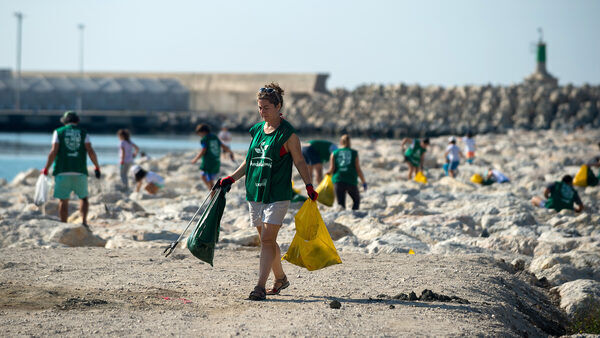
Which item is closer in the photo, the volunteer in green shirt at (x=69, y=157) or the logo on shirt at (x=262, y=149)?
the logo on shirt at (x=262, y=149)

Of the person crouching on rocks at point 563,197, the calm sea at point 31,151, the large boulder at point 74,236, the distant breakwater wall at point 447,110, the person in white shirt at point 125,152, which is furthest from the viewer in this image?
the distant breakwater wall at point 447,110

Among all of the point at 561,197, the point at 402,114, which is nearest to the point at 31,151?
the point at 561,197

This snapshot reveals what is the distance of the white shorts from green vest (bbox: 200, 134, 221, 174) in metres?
6.97

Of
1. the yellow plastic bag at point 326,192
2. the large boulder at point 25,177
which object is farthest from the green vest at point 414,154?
the large boulder at point 25,177

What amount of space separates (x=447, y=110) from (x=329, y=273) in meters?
66.6

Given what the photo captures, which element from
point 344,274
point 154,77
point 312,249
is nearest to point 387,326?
point 312,249

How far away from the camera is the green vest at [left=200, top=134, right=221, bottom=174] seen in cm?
1261

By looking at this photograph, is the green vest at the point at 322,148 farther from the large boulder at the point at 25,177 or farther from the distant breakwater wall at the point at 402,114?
the distant breakwater wall at the point at 402,114

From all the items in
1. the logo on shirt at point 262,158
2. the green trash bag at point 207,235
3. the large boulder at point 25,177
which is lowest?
the large boulder at point 25,177

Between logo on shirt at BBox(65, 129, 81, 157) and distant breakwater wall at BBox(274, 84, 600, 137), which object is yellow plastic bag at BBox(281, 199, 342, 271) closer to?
logo on shirt at BBox(65, 129, 81, 157)

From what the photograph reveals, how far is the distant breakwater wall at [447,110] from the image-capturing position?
67.4 m

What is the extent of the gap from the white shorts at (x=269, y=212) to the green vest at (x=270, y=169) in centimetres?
3

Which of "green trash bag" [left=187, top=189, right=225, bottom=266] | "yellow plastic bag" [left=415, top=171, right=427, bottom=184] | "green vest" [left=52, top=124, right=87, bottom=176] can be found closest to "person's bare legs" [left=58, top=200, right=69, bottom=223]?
"green vest" [left=52, top=124, right=87, bottom=176]

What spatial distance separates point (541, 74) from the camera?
3078 inches
